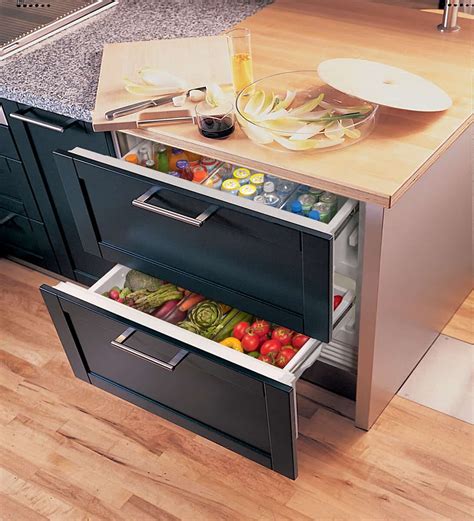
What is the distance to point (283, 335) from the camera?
1.66 meters

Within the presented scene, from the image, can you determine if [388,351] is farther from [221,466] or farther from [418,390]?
[221,466]

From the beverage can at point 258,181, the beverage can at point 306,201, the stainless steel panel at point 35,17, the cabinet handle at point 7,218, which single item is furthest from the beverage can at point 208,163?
the cabinet handle at point 7,218

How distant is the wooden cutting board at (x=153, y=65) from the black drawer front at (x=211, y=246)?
134mm

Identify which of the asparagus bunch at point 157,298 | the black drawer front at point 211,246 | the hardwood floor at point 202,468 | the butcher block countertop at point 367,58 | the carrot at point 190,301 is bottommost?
the hardwood floor at point 202,468

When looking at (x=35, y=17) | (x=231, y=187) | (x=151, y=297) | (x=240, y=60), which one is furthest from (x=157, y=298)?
(x=35, y=17)

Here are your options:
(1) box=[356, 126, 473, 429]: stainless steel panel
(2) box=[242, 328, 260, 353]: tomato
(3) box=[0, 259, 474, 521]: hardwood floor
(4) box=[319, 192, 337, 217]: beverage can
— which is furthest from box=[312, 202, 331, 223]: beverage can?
(3) box=[0, 259, 474, 521]: hardwood floor

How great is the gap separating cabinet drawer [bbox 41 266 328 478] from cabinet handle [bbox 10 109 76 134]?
1.14 ft

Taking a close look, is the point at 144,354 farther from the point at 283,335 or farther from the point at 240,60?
the point at 240,60

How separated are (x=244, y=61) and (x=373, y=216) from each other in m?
0.47

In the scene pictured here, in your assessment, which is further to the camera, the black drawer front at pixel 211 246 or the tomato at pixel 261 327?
the tomato at pixel 261 327

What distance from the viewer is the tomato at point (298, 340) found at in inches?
64.2

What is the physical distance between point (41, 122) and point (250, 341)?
2.29ft

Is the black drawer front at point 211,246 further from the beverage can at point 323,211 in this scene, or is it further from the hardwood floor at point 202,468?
the hardwood floor at point 202,468

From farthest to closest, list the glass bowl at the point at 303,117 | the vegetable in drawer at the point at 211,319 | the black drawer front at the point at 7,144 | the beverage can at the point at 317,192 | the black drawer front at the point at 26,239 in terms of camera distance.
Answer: the black drawer front at the point at 26,239 → the black drawer front at the point at 7,144 → the vegetable in drawer at the point at 211,319 → the beverage can at the point at 317,192 → the glass bowl at the point at 303,117
